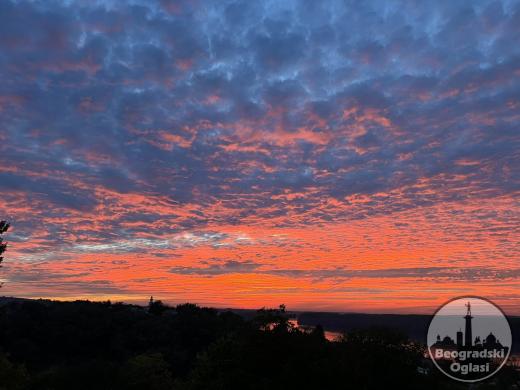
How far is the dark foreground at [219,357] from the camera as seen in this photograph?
3347 centimetres

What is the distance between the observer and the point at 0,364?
1471 inches

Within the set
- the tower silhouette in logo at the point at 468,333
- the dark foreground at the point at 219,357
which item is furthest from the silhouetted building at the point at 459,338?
the dark foreground at the point at 219,357

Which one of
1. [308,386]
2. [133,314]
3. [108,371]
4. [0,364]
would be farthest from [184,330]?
[308,386]

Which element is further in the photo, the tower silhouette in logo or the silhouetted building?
the silhouetted building

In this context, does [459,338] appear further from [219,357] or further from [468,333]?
[219,357]

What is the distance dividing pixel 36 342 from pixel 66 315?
9.44 m

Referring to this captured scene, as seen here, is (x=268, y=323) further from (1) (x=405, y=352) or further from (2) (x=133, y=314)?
(2) (x=133, y=314)

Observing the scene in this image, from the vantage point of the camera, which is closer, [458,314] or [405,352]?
[458,314]

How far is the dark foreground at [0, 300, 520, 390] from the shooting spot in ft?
110

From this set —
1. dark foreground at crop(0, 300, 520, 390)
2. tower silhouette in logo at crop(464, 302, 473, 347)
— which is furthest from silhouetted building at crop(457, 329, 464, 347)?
dark foreground at crop(0, 300, 520, 390)

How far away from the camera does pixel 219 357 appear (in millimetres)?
37781

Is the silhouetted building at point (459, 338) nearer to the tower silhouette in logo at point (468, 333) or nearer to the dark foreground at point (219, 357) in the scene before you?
the tower silhouette in logo at point (468, 333)

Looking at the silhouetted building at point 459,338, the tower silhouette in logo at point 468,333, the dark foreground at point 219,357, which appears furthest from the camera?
the dark foreground at point 219,357

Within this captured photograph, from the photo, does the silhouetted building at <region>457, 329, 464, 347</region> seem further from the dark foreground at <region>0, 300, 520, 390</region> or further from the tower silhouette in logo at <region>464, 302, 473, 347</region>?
the dark foreground at <region>0, 300, 520, 390</region>
